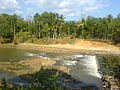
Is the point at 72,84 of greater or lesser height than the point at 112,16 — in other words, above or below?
below

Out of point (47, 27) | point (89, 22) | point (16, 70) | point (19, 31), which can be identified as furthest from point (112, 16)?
point (16, 70)

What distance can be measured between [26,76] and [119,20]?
195 feet

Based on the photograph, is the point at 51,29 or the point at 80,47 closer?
the point at 80,47

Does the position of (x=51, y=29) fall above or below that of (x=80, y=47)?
above

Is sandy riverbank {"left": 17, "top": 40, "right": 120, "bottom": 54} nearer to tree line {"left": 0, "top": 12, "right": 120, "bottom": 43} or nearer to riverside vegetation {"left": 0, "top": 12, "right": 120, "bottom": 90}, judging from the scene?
riverside vegetation {"left": 0, "top": 12, "right": 120, "bottom": 90}

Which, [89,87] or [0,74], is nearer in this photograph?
[89,87]

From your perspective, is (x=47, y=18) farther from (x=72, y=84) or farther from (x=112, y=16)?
(x=72, y=84)

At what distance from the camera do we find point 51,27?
91.4m

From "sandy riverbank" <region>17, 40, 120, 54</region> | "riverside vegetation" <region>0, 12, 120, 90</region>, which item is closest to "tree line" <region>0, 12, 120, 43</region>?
"riverside vegetation" <region>0, 12, 120, 90</region>

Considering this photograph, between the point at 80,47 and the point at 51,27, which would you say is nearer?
the point at 80,47

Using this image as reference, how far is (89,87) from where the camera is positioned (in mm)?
23078

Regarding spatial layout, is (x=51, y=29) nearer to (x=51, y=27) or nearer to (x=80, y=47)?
(x=51, y=27)

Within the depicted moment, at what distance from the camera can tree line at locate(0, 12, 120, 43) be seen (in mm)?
85062

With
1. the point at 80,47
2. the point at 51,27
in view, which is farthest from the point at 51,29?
the point at 80,47
